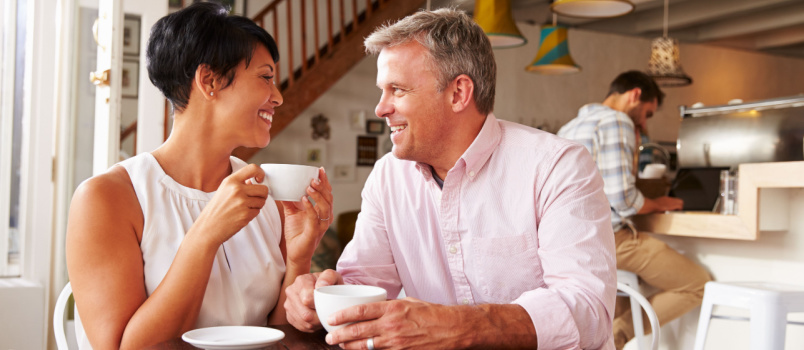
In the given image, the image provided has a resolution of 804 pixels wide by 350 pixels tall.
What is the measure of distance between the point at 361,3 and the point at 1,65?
5.33 m

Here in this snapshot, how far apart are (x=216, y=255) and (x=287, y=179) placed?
0.32 m

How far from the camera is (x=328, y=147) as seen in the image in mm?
7406

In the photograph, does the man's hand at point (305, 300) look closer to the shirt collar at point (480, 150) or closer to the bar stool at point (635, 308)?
the shirt collar at point (480, 150)

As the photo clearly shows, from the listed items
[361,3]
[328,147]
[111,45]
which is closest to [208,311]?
[111,45]

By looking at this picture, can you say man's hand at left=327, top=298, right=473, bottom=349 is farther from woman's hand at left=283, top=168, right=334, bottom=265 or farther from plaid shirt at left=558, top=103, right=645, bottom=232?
plaid shirt at left=558, top=103, right=645, bottom=232

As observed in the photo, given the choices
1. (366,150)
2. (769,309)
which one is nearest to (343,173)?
(366,150)

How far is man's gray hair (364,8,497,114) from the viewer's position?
60.7 inches

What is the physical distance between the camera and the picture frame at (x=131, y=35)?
2.33 m

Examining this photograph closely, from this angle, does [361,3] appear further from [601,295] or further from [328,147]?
[601,295]

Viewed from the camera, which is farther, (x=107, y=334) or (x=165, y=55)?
(x=165, y=55)

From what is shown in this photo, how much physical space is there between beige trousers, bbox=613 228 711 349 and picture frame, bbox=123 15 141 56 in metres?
2.49

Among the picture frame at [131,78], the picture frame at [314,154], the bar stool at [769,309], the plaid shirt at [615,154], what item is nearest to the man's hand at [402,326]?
the picture frame at [131,78]

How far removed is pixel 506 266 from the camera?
1.46 meters

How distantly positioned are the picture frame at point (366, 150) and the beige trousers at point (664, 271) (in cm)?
444
